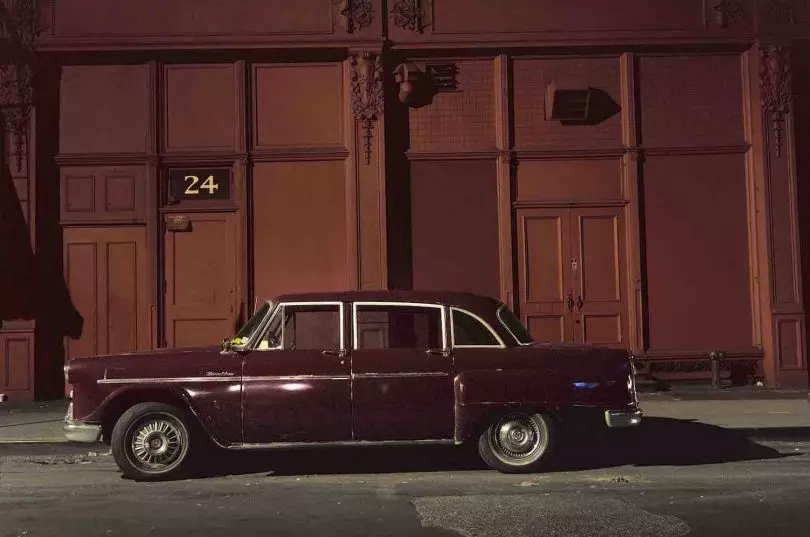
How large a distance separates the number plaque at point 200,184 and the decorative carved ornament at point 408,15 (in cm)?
330

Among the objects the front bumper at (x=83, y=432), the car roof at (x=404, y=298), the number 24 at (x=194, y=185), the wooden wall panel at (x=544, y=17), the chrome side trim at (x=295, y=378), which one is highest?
the wooden wall panel at (x=544, y=17)

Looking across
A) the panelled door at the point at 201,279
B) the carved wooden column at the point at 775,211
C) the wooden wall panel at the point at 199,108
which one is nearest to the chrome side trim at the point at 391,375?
the panelled door at the point at 201,279

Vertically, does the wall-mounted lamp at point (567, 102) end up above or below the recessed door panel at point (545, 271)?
above

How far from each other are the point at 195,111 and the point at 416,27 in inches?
135

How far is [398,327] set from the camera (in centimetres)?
711

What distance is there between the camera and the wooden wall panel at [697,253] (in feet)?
39.4

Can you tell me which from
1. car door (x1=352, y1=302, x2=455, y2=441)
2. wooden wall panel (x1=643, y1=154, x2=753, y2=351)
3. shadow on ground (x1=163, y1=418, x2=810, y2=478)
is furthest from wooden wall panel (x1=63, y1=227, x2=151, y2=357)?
wooden wall panel (x1=643, y1=154, x2=753, y2=351)

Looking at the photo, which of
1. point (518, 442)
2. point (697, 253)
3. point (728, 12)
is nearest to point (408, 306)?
point (518, 442)

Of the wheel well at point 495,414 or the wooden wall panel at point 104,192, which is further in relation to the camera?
the wooden wall panel at point 104,192

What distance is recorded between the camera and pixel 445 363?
6973 millimetres

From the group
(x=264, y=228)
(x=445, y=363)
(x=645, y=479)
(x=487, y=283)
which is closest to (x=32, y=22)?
(x=264, y=228)

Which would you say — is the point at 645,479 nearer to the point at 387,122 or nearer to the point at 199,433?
the point at 199,433

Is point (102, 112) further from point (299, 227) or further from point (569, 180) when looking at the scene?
point (569, 180)

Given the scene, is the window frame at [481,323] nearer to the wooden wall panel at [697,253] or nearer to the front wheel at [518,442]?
the front wheel at [518,442]
